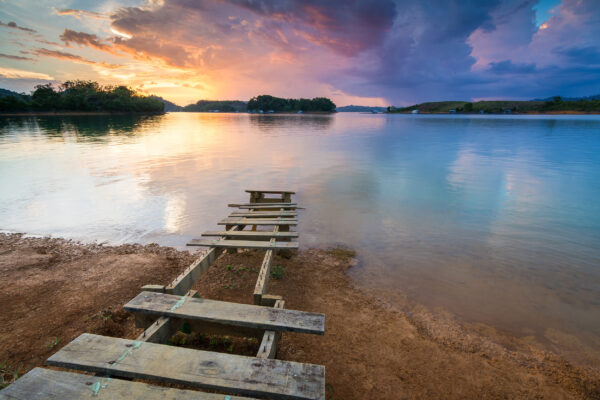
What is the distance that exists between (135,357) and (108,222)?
27.8 ft

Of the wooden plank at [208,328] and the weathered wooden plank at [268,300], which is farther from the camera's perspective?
the weathered wooden plank at [268,300]

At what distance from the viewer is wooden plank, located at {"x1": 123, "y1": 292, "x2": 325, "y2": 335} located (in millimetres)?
3143

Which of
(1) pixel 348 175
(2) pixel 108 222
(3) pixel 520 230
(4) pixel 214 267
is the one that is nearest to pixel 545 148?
(1) pixel 348 175

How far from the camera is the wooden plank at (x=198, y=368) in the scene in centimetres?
241

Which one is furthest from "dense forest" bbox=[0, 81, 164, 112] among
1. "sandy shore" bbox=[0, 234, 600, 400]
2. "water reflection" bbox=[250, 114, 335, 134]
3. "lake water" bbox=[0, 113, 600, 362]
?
"sandy shore" bbox=[0, 234, 600, 400]

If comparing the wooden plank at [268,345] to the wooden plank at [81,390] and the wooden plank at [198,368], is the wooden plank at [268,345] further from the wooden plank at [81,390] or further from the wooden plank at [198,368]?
the wooden plank at [81,390]

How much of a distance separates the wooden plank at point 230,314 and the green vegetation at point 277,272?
2766mm

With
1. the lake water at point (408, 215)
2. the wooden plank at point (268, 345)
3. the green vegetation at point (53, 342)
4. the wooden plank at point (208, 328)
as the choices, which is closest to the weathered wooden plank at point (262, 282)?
the wooden plank at point (208, 328)

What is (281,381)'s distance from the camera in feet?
8.11

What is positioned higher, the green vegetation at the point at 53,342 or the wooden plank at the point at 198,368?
the wooden plank at the point at 198,368

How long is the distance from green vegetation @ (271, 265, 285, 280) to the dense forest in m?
145

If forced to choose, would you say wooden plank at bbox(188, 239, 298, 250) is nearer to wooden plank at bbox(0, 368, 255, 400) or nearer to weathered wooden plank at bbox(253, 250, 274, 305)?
weathered wooden plank at bbox(253, 250, 274, 305)

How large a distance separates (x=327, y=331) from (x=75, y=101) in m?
159

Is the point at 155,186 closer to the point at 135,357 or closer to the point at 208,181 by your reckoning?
the point at 208,181
